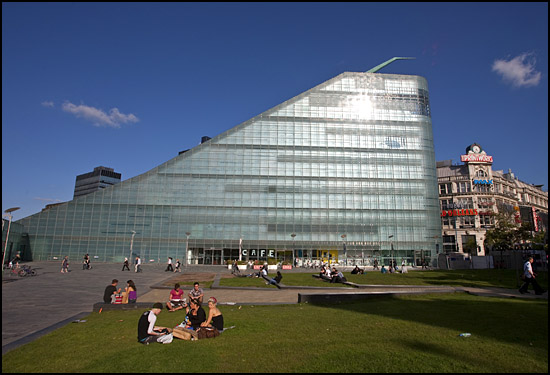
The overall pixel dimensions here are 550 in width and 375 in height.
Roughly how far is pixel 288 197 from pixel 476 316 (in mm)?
52448

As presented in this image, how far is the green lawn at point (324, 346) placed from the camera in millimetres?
6719

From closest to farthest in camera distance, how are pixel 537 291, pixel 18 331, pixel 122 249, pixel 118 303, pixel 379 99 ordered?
pixel 18 331
pixel 118 303
pixel 537 291
pixel 122 249
pixel 379 99

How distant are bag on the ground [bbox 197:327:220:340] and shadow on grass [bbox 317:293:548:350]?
5166 mm

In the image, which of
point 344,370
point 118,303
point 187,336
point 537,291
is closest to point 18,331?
point 118,303

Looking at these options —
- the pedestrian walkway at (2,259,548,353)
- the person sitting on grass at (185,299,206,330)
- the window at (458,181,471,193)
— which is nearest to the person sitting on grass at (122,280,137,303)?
the pedestrian walkway at (2,259,548,353)

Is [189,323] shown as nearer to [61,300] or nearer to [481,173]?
[61,300]

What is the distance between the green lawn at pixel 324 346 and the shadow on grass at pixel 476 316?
0.08ft

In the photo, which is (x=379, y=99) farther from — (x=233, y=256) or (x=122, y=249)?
(x=122, y=249)

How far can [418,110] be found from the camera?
68750mm

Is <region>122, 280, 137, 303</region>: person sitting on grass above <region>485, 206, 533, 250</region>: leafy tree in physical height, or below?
below

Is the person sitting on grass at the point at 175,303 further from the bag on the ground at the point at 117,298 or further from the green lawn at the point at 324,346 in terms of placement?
the bag on the ground at the point at 117,298

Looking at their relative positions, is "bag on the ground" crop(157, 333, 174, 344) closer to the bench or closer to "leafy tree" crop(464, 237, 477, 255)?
the bench

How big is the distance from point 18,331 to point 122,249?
52.2 meters

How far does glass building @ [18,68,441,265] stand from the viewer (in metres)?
60.1
